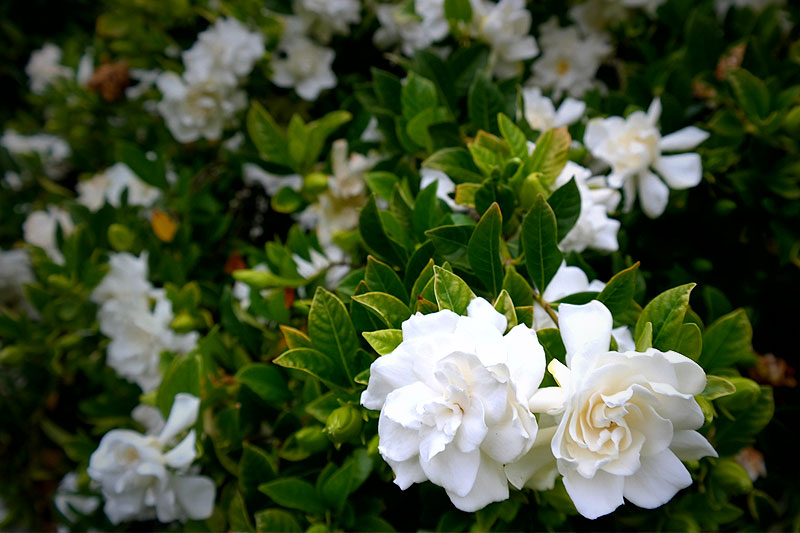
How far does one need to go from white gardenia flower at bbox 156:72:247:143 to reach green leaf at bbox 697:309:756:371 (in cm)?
115

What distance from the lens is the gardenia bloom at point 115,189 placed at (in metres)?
1.63

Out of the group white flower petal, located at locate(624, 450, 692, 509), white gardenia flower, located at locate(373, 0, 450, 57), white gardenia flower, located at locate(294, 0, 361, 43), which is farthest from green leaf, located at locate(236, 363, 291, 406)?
white gardenia flower, located at locate(294, 0, 361, 43)

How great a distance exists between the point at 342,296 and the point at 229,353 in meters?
0.34

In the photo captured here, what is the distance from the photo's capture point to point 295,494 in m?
0.84

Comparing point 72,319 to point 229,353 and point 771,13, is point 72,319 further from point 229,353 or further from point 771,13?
point 771,13

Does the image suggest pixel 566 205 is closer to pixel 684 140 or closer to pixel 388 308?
pixel 388 308

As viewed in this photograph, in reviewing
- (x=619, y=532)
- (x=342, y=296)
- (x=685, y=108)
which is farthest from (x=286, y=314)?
(x=685, y=108)

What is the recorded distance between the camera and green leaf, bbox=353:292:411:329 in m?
0.67

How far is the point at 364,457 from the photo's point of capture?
32.2 inches

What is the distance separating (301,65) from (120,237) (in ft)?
1.94

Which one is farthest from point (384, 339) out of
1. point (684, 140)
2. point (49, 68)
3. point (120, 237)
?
point (49, 68)

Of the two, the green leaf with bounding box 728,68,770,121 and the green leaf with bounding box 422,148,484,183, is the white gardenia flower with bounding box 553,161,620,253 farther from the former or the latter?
the green leaf with bounding box 728,68,770,121

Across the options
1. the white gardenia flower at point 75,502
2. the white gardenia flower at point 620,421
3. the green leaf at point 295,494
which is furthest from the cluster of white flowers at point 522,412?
the white gardenia flower at point 75,502

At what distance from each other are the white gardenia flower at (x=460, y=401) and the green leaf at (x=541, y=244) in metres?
0.17
